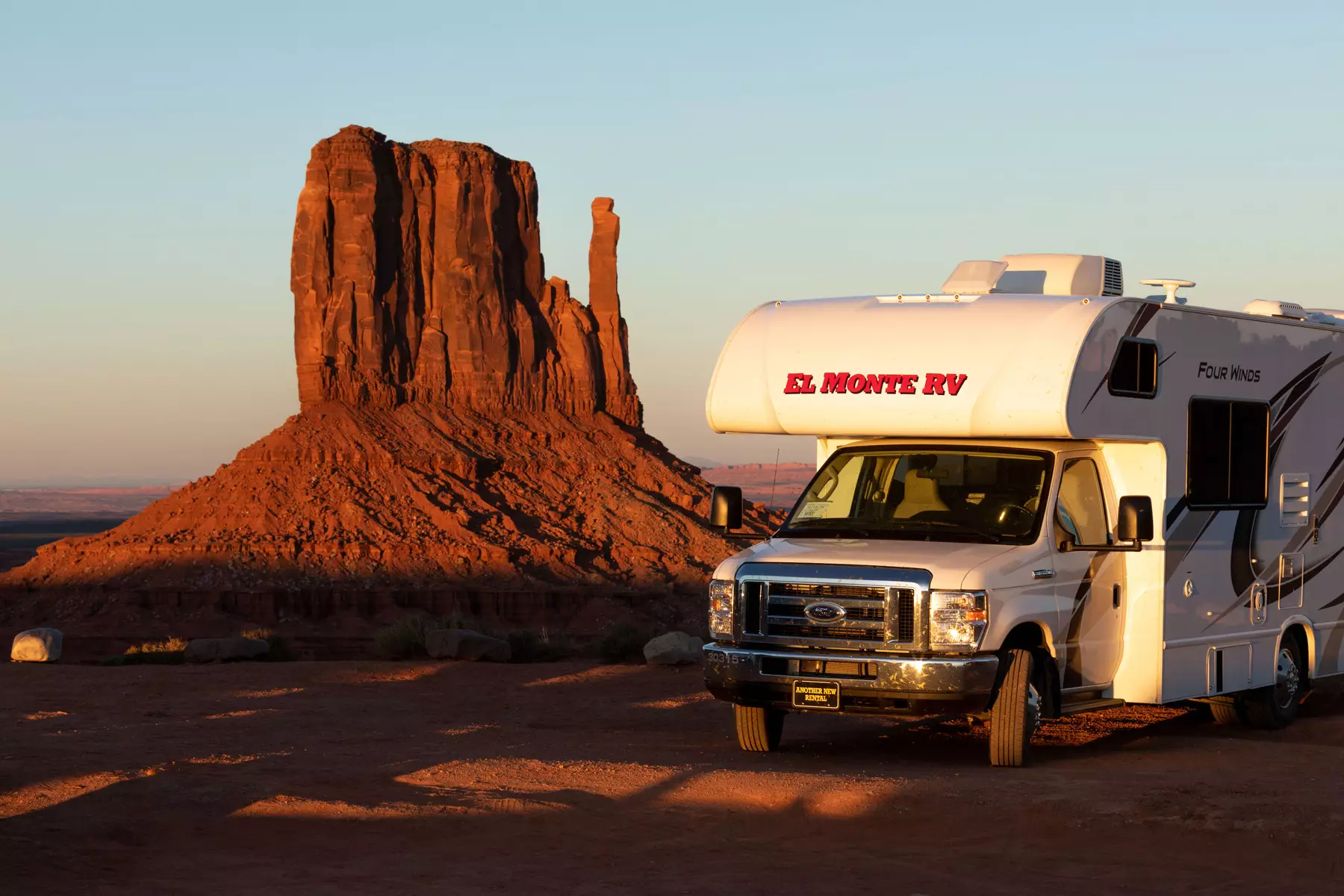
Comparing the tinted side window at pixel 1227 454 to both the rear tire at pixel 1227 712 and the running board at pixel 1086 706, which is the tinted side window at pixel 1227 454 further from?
the rear tire at pixel 1227 712

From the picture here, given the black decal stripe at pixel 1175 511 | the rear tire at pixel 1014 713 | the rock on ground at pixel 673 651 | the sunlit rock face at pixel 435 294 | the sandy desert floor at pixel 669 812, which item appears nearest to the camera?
the sandy desert floor at pixel 669 812

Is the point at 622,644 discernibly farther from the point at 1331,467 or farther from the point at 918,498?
the point at 918,498

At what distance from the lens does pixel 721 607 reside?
12180mm

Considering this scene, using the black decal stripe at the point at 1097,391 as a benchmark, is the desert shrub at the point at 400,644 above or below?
below

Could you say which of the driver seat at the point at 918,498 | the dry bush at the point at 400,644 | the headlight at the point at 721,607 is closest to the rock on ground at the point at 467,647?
the dry bush at the point at 400,644

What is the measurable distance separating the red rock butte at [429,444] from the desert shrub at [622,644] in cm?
3990

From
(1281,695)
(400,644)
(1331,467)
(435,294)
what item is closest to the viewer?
(1281,695)

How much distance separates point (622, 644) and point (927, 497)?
14247mm

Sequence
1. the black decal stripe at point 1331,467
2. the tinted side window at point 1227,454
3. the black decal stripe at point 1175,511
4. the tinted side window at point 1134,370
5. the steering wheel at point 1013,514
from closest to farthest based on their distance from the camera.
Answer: the steering wheel at point 1013,514, the tinted side window at point 1134,370, the black decal stripe at point 1175,511, the tinted side window at point 1227,454, the black decal stripe at point 1331,467

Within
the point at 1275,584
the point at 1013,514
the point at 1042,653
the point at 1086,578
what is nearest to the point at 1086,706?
the point at 1042,653

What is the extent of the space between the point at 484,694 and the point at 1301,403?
31.5 ft

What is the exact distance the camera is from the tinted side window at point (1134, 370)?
478 inches

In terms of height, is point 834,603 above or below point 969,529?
below

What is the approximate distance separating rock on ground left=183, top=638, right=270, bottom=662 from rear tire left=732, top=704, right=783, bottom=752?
13.8 m
